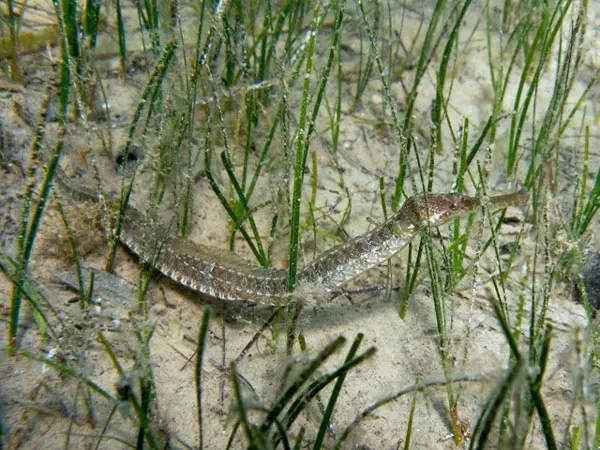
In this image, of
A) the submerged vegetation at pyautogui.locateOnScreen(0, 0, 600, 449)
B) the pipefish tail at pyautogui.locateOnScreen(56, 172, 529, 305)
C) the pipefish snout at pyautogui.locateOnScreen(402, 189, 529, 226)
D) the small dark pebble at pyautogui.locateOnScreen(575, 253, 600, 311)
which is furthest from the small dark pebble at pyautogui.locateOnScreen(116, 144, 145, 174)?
the small dark pebble at pyautogui.locateOnScreen(575, 253, 600, 311)

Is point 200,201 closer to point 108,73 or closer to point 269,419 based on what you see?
point 108,73

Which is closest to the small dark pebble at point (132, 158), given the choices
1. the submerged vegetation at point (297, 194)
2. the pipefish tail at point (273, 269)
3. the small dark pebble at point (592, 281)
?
the submerged vegetation at point (297, 194)

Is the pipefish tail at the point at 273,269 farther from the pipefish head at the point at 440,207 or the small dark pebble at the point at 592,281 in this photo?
the small dark pebble at the point at 592,281

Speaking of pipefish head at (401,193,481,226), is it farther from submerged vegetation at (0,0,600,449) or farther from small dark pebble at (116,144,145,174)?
small dark pebble at (116,144,145,174)

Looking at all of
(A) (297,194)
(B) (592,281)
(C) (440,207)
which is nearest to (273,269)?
(A) (297,194)

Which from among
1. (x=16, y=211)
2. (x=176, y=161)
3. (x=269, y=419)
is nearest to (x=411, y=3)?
(x=176, y=161)

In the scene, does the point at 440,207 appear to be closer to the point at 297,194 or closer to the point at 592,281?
the point at 297,194

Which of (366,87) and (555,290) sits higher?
(366,87)
